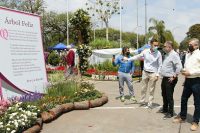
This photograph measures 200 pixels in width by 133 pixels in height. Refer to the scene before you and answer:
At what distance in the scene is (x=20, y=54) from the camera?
11.1 m

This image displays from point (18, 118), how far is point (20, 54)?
3324 mm

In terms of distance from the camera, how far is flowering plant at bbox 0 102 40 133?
7688 millimetres

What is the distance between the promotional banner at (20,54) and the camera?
1041 centimetres

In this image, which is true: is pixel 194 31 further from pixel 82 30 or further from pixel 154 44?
pixel 154 44

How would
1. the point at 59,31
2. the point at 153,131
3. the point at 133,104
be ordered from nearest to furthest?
the point at 153,131, the point at 133,104, the point at 59,31

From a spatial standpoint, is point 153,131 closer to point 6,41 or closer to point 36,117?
point 36,117

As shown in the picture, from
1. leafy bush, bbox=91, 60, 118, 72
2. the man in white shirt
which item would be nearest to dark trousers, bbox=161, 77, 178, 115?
the man in white shirt

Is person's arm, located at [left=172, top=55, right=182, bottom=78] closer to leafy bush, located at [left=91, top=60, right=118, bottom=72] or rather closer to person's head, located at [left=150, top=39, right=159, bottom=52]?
person's head, located at [left=150, top=39, right=159, bottom=52]

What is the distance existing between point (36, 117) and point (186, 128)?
128 inches

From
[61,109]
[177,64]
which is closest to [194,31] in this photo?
[177,64]

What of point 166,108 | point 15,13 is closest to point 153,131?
point 166,108

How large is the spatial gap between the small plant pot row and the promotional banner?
129 centimetres

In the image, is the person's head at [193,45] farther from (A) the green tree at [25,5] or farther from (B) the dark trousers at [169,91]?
(A) the green tree at [25,5]

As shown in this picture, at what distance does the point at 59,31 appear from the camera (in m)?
77.9
